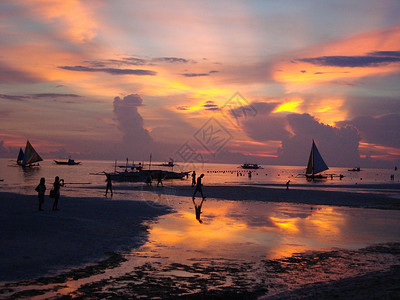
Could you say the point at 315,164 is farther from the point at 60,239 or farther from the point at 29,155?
the point at 60,239

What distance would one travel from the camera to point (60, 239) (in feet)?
49.4

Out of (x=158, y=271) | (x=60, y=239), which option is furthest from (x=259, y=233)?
→ (x=60, y=239)

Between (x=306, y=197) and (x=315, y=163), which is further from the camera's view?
(x=315, y=163)

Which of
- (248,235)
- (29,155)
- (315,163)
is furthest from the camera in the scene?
(29,155)

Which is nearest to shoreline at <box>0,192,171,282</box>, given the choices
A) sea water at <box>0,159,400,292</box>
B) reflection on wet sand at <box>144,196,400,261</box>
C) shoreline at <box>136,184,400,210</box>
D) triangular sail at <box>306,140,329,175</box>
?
sea water at <box>0,159,400,292</box>

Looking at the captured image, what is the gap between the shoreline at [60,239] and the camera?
11.5 meters

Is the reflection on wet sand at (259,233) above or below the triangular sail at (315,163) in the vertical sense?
below

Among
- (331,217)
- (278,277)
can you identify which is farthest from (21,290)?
(331,217)

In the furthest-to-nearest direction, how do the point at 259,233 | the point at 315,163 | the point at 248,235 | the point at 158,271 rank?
the point at 315,163
the point at 259,233
the point at 248,235
the point at 158,271

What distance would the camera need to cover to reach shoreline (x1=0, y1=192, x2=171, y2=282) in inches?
453

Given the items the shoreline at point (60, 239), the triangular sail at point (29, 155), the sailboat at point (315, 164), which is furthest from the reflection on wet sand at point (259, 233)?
the triangular sail at point (29, 155)

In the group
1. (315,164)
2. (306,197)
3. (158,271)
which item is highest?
(315,164)

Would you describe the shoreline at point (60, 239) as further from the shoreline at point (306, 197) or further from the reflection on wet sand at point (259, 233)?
the shoreline at point (306, 197)

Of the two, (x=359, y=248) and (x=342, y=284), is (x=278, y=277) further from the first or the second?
(x=359, y=248)
